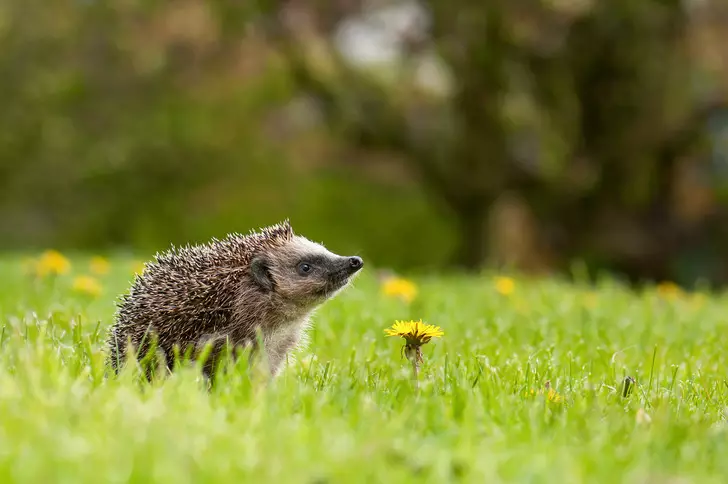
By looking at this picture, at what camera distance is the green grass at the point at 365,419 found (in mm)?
2334

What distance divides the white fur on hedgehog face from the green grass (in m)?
0.33

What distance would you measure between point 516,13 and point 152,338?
11069 mm

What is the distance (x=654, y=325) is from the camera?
6480 mm

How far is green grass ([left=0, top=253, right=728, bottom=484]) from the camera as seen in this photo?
2.33m

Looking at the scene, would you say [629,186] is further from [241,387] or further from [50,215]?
[241,387]

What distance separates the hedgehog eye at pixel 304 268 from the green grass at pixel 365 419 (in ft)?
1.47

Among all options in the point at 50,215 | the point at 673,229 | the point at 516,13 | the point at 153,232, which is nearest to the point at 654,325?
the point at 516,13

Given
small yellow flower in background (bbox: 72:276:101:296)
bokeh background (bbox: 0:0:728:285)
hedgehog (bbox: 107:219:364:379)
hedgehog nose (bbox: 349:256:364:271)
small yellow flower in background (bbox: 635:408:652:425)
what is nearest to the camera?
small yellow flower in background (bbox: 635:408:652:425)

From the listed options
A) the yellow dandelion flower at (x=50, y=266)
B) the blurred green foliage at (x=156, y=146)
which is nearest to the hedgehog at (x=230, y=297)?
the yellow dandelion flower at (x=50, y=266)

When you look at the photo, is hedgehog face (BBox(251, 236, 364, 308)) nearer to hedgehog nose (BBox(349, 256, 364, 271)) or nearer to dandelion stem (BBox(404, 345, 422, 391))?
hedgehog nose (BBox(349, 256, 364, 271))

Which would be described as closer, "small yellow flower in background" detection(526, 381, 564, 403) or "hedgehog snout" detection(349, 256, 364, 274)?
"small yellow flower in background" detection(526, 381, 564, 403)

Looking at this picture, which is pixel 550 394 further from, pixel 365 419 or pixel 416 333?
pixel 365 419

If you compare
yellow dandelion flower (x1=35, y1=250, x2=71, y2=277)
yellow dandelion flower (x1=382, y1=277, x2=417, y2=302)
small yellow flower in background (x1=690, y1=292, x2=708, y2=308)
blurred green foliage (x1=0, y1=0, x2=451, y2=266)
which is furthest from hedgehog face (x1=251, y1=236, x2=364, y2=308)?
blurred green foliage (x1=0, y1=0, x2=451, y2=266)

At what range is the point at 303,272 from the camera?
4391 millimetres
